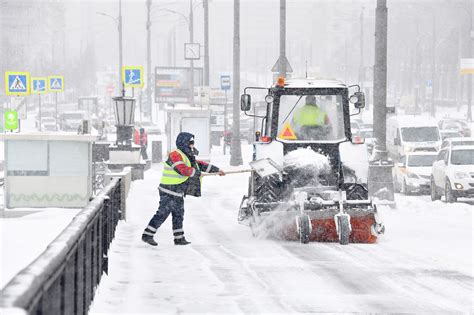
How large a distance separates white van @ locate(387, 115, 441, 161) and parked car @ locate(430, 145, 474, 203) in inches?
333

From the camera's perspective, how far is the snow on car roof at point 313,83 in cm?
1552

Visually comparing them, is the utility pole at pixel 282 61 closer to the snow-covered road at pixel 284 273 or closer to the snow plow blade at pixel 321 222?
the snow-covered road at pixel 284 273

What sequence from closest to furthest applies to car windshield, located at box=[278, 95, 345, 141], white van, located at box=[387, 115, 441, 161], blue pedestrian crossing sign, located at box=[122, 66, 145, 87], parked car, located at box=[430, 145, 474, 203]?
car windshield, located at box=[278, 95, 345, 141] < parked car, located at box=[430, 145, 474, 203] < white van, located at box=[387, 115, 441, 161] < blue pedestrian crossing sign, located at box=[122, 66, 145, 87]

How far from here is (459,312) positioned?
9172 millimetres

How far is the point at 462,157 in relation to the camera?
26.4 metres

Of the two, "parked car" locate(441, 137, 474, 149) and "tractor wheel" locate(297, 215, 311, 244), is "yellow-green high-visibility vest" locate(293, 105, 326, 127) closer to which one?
"tractor wheel" locate(297, 215, 311, 244)

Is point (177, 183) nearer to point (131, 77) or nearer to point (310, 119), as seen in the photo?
point (310, 119)

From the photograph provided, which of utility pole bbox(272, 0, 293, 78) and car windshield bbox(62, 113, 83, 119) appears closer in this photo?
utility pole bbox(272, 0, 293, 78)

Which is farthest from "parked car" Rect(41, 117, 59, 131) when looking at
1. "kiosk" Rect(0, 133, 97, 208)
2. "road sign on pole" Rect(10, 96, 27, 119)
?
"kiosk" Rect(0, 133, 97, 208)

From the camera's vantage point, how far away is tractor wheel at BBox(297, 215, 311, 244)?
1414 cm

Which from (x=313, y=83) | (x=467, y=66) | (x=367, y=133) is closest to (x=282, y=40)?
(x=367, y=133)

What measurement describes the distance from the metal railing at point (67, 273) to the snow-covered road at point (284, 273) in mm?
422

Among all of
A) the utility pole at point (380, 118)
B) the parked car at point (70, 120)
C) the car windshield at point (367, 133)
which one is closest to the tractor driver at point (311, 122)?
the utility pole at point (380, 118)

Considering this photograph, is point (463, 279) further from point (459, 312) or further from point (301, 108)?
point (301, 108)
